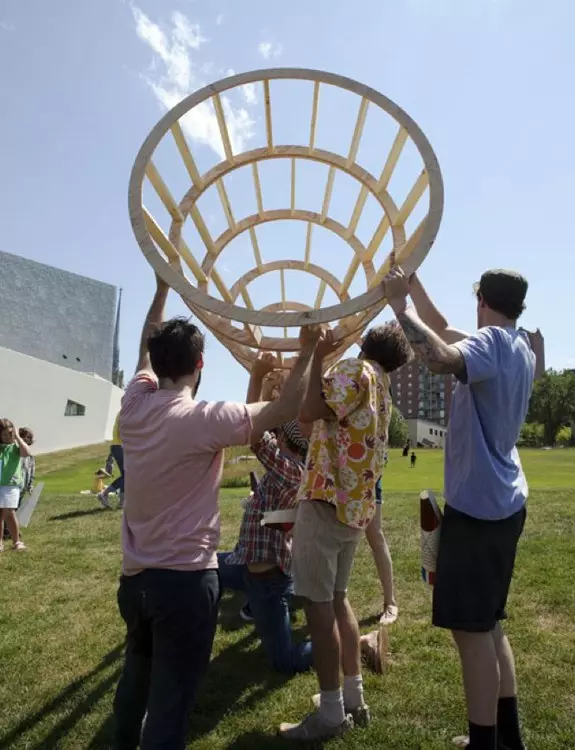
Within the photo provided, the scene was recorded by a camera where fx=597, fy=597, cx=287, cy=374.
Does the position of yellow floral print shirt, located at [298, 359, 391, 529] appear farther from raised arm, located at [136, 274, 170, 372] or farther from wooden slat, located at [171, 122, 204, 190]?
wooden slat, located at [171, 122, 204, 190]

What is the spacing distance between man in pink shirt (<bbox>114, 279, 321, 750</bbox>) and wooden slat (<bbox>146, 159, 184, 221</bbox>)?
3.00 feet

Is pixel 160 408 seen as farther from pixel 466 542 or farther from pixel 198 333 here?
pixel 466 542

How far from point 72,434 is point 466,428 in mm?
39077

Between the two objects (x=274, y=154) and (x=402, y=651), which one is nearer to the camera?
(x=274, y=154)

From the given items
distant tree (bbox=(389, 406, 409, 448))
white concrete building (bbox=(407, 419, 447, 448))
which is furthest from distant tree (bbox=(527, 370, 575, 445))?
distant tree (bbox=(389, 406, 409, 448))

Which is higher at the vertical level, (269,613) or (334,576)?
(334,576)

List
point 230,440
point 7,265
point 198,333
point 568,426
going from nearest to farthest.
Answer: point 230,440 → point 198,333 → point 7,265 → point 568,426

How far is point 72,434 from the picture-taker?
1516 inches

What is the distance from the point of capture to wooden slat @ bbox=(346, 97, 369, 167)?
9.82ft

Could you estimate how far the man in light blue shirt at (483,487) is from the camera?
226 cm

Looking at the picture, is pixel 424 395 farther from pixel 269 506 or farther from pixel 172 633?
pixel 172 633

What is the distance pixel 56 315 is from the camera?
48844mm

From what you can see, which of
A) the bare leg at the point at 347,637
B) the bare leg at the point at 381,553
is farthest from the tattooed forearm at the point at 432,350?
the bare leg at the point at 381,553

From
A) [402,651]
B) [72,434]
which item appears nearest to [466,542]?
[402,651]
